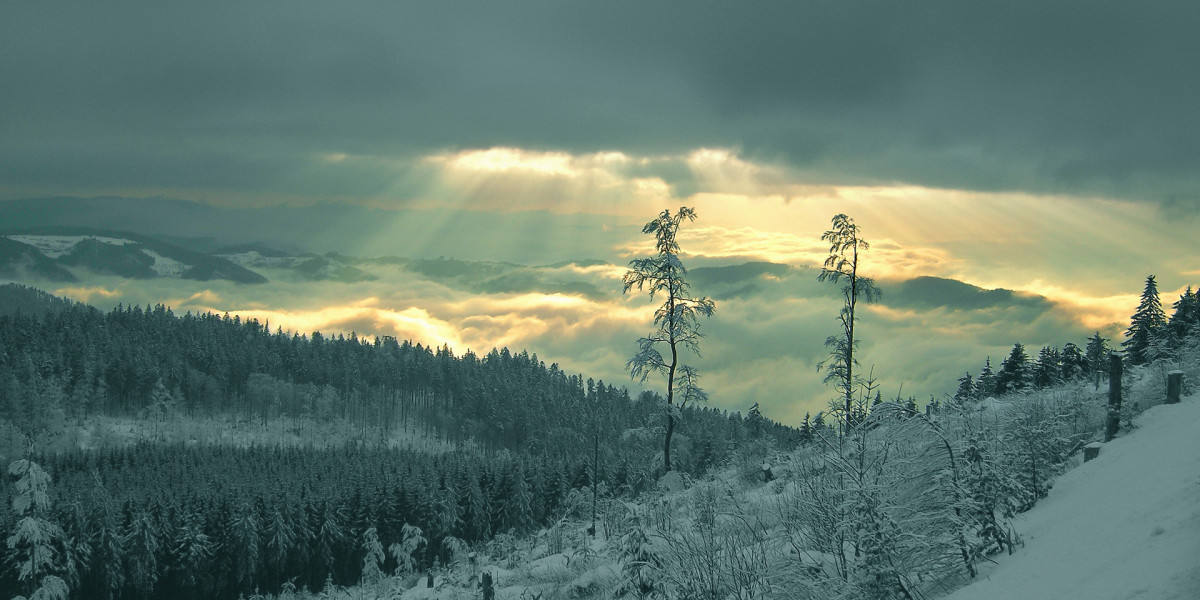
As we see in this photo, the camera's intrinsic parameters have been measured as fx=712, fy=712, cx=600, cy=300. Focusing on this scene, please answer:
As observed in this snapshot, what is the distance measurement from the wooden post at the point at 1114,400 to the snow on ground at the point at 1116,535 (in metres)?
1.97

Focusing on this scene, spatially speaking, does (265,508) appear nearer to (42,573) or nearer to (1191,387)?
(42,573)

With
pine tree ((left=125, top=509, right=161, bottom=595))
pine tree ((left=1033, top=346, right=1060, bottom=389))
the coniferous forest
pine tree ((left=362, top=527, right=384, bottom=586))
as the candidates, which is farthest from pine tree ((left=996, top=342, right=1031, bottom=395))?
pine tree ((left=125, top=509, right=161, bottom=595))

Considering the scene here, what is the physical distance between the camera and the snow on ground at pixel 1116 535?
6.23m

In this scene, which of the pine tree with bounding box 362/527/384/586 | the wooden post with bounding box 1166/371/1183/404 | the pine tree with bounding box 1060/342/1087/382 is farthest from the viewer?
the pine tree with bounding box 362/527/384/586

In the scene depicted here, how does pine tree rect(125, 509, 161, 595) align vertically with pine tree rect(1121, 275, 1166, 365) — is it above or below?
below

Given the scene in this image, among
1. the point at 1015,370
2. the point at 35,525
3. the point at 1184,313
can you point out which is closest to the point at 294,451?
the point at 35,525

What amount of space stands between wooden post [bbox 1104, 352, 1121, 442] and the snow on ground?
1968mm

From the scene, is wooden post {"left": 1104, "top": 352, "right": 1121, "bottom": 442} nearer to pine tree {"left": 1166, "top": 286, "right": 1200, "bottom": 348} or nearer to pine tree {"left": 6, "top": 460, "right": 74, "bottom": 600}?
pine tree {"left": 1166, "top": 286, "right": 1200, "bottom": 348}

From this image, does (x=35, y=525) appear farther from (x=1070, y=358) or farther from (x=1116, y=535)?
(x=1070, y=358)

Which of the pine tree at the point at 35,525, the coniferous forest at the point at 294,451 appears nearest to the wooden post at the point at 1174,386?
the coniferous forest at the point at 294,451

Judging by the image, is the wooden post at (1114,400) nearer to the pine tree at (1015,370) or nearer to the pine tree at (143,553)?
the pine tree at (1015,370)

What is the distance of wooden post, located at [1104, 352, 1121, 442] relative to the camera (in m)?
13.6

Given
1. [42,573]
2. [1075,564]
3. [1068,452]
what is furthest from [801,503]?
[42,573]

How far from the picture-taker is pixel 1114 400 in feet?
45.8
